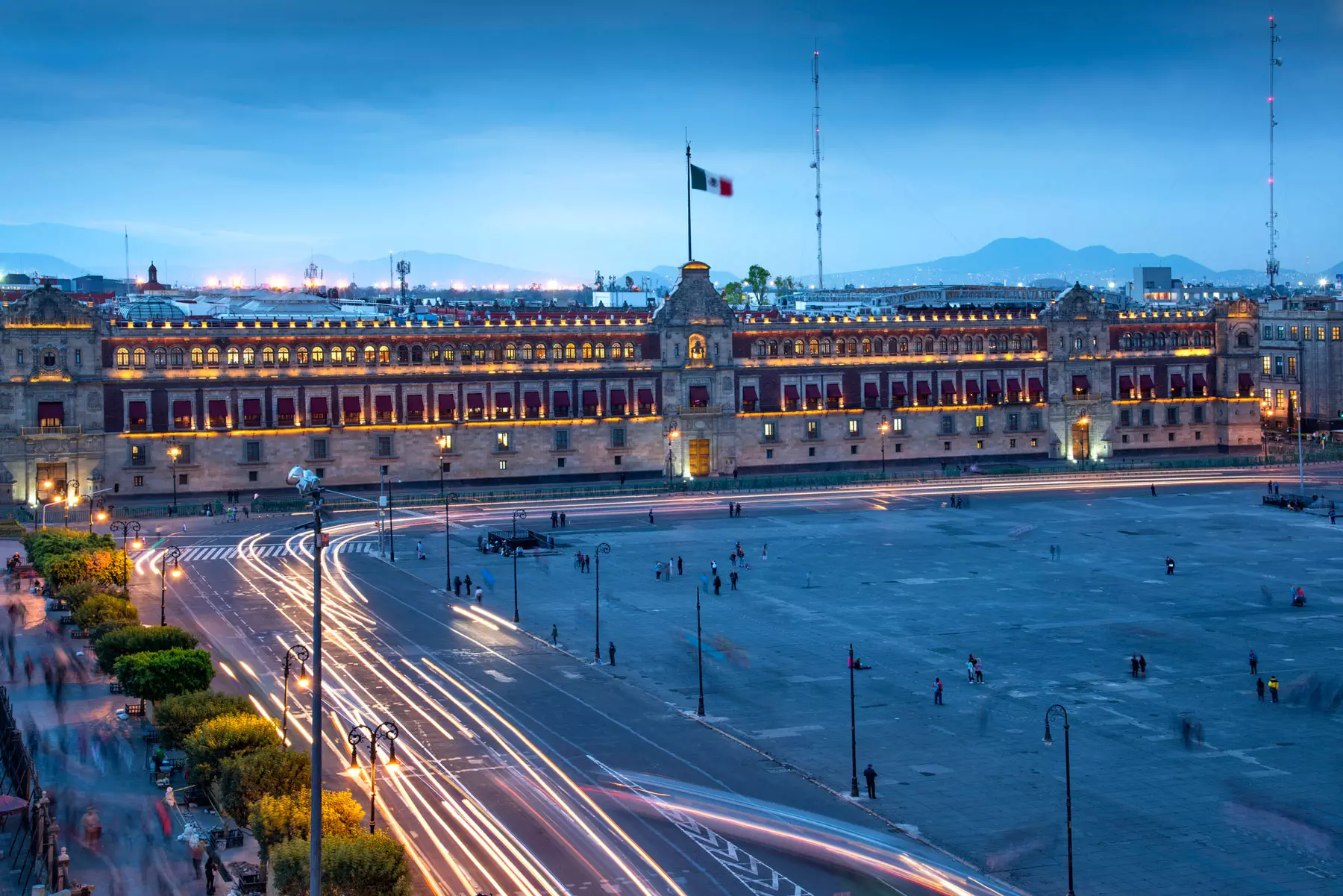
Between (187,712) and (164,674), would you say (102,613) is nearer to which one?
(164,674)

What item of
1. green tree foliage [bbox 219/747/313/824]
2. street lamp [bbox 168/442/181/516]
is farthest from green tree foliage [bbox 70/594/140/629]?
street lamp [bbox 168/442/181/516]

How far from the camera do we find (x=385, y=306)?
14950 centimetres

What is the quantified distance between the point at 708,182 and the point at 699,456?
22.1 m

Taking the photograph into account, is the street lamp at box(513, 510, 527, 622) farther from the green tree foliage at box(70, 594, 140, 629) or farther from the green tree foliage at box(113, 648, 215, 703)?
the green tree foliage at box(113, 648, 215, 703)

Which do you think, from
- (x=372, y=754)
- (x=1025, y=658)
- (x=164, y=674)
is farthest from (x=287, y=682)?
(x=1025, y=658)

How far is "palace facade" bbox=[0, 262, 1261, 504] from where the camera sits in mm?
102500

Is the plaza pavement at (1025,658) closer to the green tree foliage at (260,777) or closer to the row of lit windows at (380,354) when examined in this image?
the green tree foliage at (260,777)

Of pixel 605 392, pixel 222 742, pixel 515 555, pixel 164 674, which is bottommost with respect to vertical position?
pixel 222 742

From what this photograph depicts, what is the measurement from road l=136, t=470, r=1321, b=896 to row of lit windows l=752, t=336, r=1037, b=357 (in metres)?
52.6

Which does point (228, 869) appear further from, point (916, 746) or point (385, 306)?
point (385, 306)

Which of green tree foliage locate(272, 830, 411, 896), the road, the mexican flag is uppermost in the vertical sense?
the mexican flag

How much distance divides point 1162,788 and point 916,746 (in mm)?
7581

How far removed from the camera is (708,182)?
114312 millimetres

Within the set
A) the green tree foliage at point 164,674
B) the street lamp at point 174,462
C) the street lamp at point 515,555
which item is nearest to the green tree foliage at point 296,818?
the green tree foliage at point 164,674
